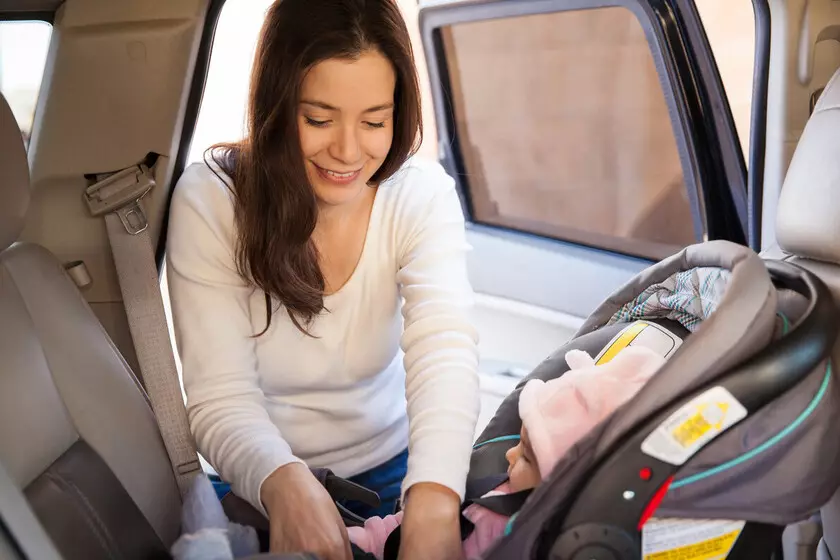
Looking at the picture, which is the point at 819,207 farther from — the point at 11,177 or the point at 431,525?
the point at 11,177

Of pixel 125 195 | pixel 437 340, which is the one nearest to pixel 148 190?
pixel 125 195

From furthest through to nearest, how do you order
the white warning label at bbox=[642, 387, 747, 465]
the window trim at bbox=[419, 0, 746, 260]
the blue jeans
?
the window trim at bbox=[419, 0, 746, 260] < the blue jeans < the white warning label at bbox=[642, 387, 747, 465]

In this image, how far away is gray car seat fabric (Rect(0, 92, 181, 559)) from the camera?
4.58 feet

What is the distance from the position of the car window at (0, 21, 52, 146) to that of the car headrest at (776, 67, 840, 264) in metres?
1.39

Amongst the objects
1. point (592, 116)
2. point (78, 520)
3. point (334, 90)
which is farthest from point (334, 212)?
point (592, 116)

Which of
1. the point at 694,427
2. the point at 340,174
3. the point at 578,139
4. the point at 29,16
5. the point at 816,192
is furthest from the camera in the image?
the point at 578,139

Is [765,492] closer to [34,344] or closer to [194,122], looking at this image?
[34,344]

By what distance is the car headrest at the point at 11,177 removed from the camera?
142 centimetres

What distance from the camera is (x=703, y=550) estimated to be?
3.74ft

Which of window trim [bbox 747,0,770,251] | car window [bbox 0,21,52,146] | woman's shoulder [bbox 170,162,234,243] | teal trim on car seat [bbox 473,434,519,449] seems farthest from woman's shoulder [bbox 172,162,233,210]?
window trim [bbox 747,0,770,251]

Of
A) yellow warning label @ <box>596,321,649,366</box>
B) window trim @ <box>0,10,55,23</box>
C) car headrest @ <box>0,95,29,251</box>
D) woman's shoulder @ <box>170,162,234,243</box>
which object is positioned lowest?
yellow warning label @ <box>596,321,649,366</box>

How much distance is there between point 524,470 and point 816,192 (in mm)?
612

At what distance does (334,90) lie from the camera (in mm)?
1401

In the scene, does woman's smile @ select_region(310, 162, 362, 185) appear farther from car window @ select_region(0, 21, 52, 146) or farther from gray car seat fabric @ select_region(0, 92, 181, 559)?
car window @ select_region(0, 21, 52, 146)
